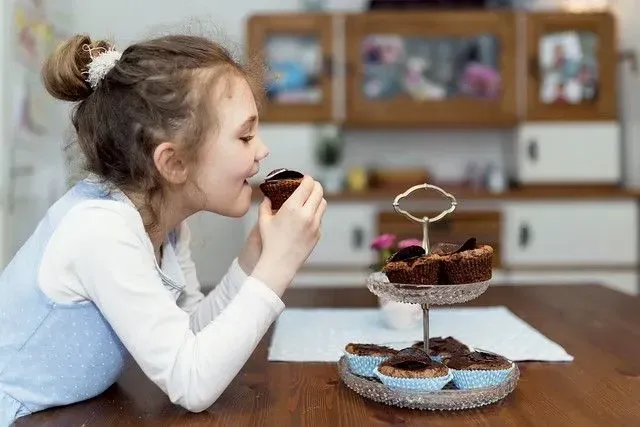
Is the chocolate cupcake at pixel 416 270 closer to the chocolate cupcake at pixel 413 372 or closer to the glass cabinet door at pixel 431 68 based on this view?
the chocolate cupcake at pixel 413 372

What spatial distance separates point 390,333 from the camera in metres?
1.41

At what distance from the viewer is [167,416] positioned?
0.94 meters

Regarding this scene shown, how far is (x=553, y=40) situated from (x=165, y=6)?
188 cm

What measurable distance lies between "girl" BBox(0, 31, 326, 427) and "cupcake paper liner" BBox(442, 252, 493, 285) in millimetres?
193

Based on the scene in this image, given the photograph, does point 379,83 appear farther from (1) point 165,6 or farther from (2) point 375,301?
(2) point 375,301

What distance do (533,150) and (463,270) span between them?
112 inches

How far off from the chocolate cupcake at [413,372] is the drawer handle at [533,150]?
9.37 ft

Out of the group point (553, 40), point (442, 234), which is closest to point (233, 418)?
point (442, 234)

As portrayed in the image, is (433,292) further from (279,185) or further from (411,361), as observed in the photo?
(279,185)

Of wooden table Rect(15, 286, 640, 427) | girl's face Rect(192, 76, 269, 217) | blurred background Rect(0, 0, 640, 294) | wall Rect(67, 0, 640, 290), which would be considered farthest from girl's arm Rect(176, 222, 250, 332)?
wall Rect(67, 0, 640, 290)

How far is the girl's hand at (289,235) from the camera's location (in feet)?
3.39

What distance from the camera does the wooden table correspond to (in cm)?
90

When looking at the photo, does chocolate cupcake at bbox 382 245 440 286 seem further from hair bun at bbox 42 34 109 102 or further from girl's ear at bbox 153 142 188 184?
hair bun at bbox 42 34 109 102

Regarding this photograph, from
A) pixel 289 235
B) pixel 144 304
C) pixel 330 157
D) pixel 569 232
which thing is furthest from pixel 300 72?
pixel 144 304
